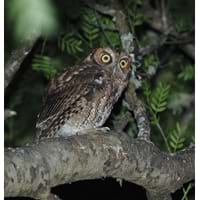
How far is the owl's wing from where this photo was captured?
10.2ft

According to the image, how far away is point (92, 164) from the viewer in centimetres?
230

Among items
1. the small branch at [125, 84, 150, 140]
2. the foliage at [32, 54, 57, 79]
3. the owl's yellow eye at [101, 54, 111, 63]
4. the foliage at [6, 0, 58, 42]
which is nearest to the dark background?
the foliage at [32, 54, 57, 79]

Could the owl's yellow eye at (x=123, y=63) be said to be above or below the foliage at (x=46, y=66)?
above

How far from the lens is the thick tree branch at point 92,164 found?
186 cm

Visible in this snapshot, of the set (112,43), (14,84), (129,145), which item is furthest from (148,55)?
(129,145)

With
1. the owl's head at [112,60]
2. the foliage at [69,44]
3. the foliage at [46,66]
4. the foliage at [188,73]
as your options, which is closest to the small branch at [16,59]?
the owl's head at [112,60]

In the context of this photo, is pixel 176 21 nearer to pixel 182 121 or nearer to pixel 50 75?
pixel 182 121

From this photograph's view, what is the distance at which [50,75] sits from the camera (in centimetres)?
382

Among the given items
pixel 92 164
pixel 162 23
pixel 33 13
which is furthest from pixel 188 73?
pixel 33 13

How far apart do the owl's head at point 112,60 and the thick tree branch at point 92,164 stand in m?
0.67

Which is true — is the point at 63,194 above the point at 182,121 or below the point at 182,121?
below

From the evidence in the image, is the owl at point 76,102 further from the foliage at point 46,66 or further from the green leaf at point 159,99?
the foliage at point 46,66

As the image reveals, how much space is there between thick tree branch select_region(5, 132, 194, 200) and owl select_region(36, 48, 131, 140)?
0.48m

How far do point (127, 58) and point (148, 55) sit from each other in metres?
0.81
